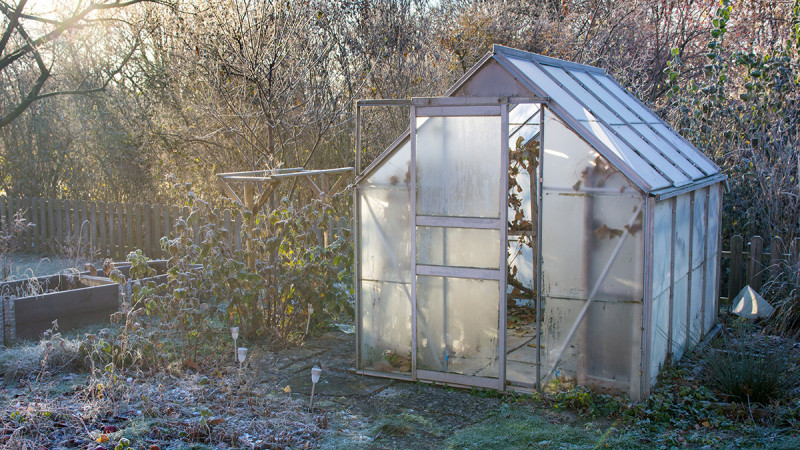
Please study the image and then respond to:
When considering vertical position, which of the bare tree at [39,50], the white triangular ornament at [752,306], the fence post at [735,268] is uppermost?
the bare tree at [39,50]

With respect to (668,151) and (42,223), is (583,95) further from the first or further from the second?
(42,223)

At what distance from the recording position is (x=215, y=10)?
9.48 m

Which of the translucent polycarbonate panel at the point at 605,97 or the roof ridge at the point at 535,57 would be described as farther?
the translucent polycarbonate panel at the point at 605,97

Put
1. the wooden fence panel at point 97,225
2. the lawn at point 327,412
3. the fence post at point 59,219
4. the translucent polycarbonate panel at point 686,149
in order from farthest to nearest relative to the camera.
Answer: the fence post at point 59,219, the wooden fence panel at point 97,225, the translucent polycarbonate panel at point 686,149, the lawn at point 327,412

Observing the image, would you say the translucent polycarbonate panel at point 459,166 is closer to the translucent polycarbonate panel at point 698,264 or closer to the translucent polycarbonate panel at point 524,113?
the translucent polycarbonate panel at point 524,113

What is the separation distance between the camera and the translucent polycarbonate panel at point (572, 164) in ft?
17.9

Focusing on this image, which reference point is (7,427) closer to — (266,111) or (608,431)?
(608,431)

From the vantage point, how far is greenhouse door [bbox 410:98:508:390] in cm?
584

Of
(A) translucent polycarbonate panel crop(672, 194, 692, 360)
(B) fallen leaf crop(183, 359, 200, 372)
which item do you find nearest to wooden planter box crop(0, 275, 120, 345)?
(B) fallen leaf crop(183, 359, 200, 372)

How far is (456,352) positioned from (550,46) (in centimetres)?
961

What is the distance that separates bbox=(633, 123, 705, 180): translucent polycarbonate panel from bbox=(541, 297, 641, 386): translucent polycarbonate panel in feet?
6.75

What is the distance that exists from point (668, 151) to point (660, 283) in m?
1.89

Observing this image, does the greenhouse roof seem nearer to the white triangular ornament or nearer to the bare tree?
the white triangular ornament

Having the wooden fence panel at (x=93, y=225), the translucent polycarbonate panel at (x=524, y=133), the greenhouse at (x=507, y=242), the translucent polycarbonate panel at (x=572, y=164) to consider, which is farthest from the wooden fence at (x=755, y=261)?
the wooden fence panel at (x=93, y=225)
